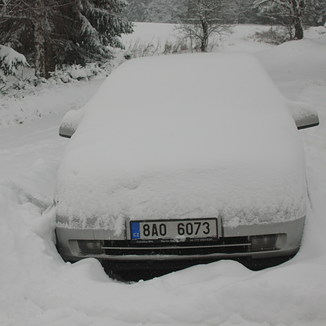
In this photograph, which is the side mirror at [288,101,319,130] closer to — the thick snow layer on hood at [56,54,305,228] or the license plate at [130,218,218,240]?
the thick snow layer on hood at [56,54,305,228]

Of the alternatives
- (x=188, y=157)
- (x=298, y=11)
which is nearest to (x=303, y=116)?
(x=188, y=157)

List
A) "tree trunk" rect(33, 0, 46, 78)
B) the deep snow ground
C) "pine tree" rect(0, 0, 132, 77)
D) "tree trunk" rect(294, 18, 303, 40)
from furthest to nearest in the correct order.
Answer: "tree trunk" rect(294, 18, 303, 40)
"pine tree" rect(0, 0, 132, 77)
"tree trunk" rect(33, 0, 46, 78)
the deep snow ground

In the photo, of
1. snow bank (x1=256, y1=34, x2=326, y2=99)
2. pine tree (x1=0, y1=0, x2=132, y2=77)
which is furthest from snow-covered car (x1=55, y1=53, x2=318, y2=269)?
pine tree (x1=0, y1=0, x2=132, y2=77)

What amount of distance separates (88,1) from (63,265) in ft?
41.6

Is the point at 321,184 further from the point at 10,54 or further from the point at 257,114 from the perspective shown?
the point at 10,54

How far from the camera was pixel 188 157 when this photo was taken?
287cm

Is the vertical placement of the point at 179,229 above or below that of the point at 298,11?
above

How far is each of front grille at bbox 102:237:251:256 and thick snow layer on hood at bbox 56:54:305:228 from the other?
Result: 16 cm

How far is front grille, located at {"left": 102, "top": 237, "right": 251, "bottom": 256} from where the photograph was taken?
108 inches

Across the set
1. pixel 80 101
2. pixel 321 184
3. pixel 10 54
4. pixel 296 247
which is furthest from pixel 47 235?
pixel 10 54

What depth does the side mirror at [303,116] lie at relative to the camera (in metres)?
3.73

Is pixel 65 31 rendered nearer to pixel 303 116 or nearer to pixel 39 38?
pixel 39 38

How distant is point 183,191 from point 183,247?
337 mm

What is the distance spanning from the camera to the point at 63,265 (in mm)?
2816
